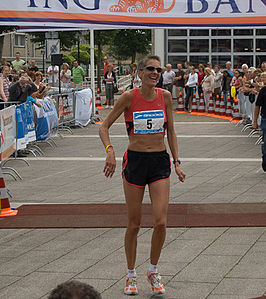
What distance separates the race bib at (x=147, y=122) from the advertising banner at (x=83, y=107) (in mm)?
17140

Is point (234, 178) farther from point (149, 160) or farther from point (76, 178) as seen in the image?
point (149, 160)

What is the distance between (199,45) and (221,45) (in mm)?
1171

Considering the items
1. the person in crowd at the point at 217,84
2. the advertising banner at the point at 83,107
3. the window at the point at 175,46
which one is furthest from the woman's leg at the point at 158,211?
the window at the point at 175,46

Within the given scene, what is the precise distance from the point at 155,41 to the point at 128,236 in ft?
108

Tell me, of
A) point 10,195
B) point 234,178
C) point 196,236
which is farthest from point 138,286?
point 234,178

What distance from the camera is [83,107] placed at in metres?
22.8

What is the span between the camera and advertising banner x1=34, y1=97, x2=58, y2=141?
16.3 m

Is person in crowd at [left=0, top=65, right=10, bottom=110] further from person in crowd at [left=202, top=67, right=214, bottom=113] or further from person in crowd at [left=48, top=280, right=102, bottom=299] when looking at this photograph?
person in crowd at [left=48, top=280, right=102, bottom=299]

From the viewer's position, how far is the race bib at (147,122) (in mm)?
5465

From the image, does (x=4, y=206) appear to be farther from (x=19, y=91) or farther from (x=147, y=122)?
(x=19, y=91)

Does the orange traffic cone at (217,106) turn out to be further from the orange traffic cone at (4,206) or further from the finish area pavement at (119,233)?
the orange traffic cone at (4,206)

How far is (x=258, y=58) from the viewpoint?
37.4 m

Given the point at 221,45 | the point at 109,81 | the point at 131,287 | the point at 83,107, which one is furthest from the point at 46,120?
the point at 221,45

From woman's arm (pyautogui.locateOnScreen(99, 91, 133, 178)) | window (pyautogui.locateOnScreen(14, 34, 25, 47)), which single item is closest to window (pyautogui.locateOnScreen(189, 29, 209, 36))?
woman's arm (pyautogui.locateOnScreen(99, 91, 133, 178))
